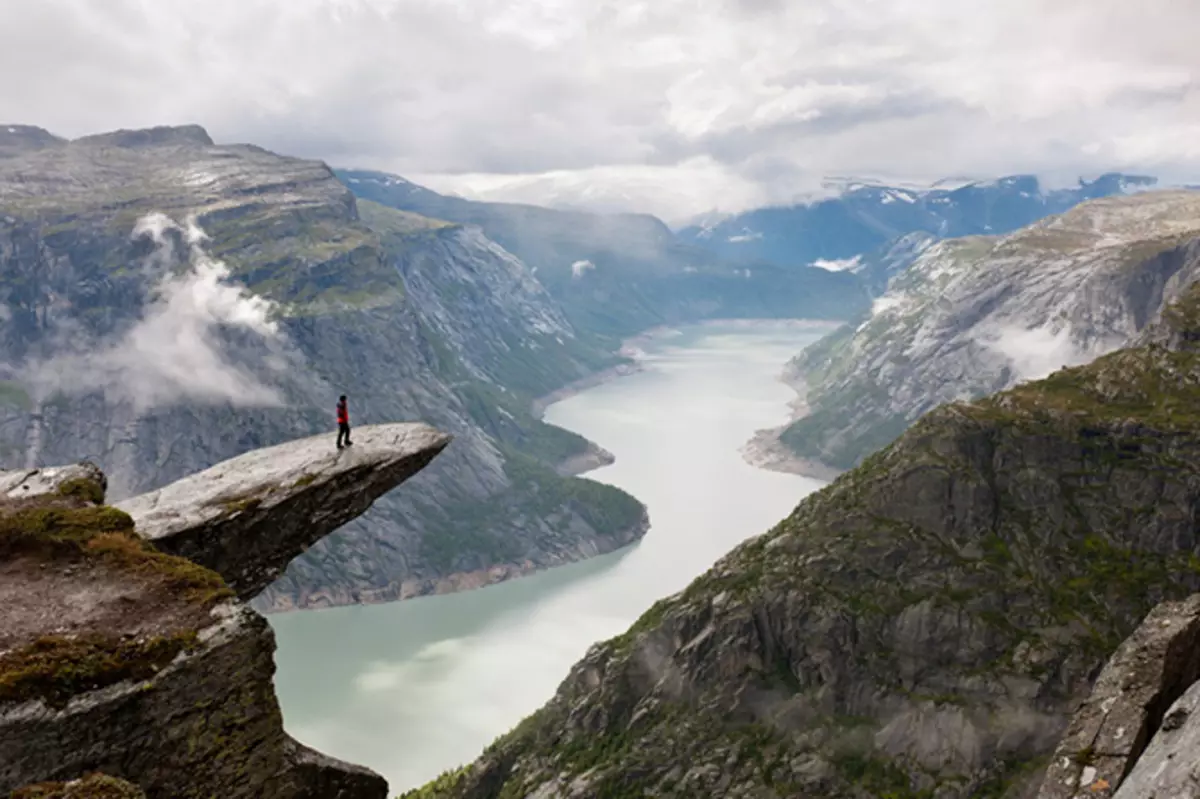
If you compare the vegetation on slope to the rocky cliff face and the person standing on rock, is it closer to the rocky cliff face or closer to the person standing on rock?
the rocky cliff face

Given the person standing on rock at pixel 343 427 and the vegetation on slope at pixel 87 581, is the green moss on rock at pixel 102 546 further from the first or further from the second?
the person standing on rock at pixel 343 427

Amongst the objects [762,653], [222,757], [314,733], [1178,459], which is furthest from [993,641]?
[314,733]

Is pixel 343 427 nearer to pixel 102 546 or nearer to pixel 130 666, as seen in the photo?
pixel 102 546

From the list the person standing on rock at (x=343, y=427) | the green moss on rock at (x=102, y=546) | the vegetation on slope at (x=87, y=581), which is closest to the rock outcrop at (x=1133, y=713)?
the vegetation on slope at (x=87, y=581)

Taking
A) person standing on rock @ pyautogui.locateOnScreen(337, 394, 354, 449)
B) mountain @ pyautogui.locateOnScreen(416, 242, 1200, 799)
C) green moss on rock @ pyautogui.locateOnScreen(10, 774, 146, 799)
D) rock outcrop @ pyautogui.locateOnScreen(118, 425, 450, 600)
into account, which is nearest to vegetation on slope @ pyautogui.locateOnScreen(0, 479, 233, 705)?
rock outcrop @ pyautogui.locateOnScreen(118, 425, 450, 600)

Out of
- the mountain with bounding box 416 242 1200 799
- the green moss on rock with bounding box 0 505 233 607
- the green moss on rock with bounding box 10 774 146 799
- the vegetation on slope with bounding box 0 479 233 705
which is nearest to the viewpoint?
the green moss on rock with bounding box 10 774 146 799

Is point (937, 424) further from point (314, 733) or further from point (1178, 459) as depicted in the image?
point (314, 733)
